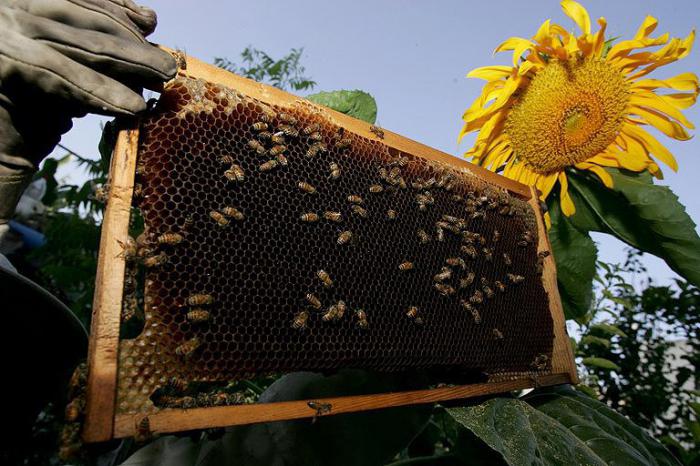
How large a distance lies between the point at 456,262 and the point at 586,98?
1593 millimetres

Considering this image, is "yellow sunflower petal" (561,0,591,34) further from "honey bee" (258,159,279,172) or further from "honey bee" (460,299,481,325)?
"honey bee" (258,159,279,172)

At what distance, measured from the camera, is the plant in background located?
287 cm

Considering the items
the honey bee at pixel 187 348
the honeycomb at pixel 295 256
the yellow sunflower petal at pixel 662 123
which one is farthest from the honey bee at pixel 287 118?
Result: the yellow sunflower petal at pixel 662 123

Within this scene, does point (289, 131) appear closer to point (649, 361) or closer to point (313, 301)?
point (313, 301)

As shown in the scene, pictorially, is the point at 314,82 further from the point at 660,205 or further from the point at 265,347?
the point at 265,347

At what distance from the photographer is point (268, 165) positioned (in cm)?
194

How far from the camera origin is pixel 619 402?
725cm

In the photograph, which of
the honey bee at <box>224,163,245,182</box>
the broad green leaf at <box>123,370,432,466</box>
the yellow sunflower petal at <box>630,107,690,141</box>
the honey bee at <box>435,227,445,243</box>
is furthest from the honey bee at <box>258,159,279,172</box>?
the yellow sunflower petal at <box>630,107,690,141</box>

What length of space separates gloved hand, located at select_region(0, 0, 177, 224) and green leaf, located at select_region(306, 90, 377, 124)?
1.73 metres

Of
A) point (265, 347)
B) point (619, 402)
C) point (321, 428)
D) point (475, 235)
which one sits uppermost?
point (475, 235)

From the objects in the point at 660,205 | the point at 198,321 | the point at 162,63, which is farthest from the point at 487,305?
the point at 162,63

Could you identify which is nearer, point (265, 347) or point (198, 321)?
point (198, 321)

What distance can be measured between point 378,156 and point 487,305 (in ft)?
3.71

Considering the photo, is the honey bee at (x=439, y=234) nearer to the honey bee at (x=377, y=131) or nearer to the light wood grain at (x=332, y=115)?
the light wood grain at (x=332, y=115)
